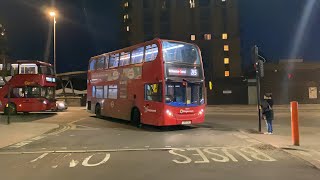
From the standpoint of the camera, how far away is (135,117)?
20.5 meters

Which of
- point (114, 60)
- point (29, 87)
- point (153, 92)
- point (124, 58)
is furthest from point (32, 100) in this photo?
point (153, 92)

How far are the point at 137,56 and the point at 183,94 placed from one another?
3.41 metres

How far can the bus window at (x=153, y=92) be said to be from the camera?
58.8ft

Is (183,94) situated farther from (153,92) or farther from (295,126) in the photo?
(295,126)

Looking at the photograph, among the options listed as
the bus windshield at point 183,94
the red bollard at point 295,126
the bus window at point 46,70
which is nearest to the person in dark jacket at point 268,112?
the bus windshield at point 183,94

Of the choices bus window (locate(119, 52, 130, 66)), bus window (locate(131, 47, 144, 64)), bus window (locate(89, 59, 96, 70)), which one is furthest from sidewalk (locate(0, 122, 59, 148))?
bus window (locate(89, 59, 96, 70))

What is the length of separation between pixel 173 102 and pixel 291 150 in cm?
719

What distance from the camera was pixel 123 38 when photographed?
101 m

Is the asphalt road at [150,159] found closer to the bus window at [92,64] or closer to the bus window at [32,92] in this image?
the bus window at [92,64]

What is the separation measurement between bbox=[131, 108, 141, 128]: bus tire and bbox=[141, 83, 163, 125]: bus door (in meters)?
0.82

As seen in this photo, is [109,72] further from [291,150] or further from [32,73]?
[291,150]

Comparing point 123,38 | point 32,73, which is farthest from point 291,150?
point 123,38

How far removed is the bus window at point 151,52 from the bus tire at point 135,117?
2.83 m

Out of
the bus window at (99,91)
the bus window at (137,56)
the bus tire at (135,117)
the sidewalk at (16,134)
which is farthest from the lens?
the bus window at (99,91)
